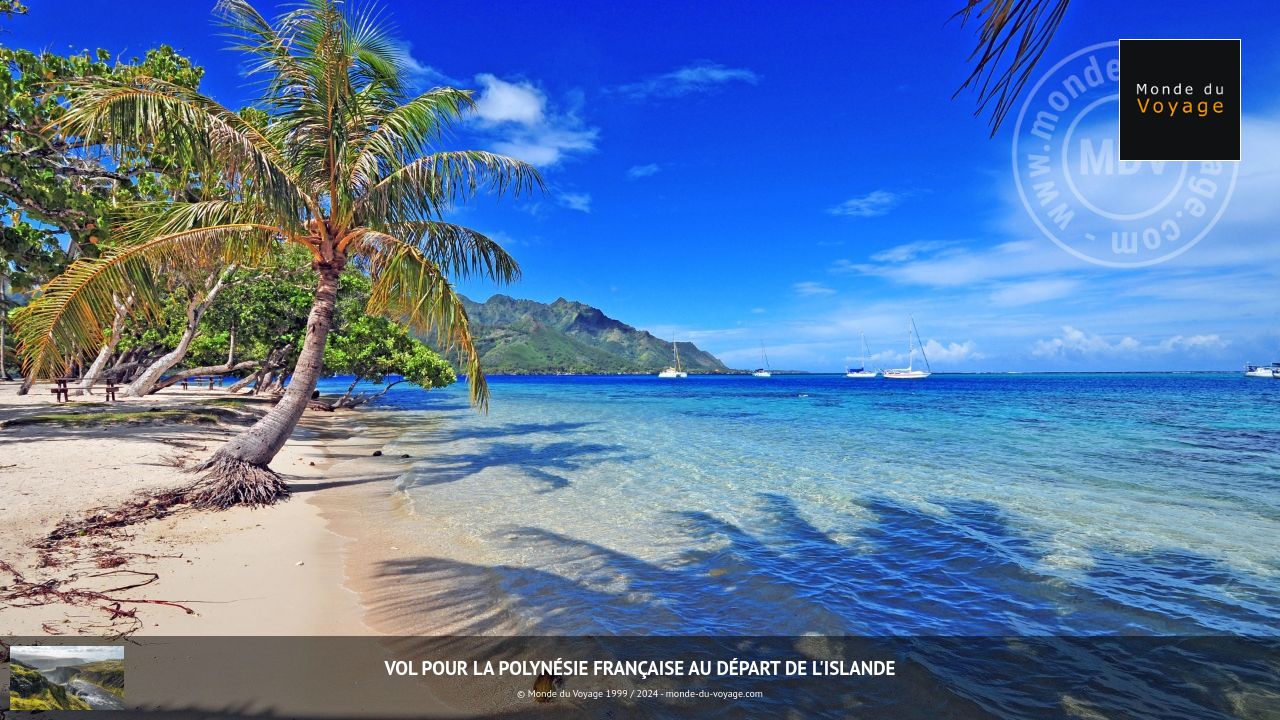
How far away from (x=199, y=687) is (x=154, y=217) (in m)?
8.85

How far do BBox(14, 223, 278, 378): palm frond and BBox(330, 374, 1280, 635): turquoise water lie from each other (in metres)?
5.33

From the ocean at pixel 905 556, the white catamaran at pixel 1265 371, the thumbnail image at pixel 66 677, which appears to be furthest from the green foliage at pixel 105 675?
the white catamaran at pixel 1265 371

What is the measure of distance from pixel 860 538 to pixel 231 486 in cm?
960

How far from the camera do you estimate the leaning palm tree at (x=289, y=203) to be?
7.52 m

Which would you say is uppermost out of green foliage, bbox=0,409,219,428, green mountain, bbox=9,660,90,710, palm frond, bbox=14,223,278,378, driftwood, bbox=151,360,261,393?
palm frond, bbox=14,223,278,378

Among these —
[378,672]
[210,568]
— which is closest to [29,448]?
[210,568]

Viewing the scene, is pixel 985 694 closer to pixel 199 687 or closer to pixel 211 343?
pixel 199 687

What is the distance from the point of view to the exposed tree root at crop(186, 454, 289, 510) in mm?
8062

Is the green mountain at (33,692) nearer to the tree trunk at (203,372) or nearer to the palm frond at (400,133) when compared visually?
the palm frond at (400,133)

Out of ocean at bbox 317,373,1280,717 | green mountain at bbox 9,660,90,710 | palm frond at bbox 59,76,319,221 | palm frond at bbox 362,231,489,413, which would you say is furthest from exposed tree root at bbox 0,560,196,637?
palm frond at bbox 59,76,319,221

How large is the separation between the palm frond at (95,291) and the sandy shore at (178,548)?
73.7 inches

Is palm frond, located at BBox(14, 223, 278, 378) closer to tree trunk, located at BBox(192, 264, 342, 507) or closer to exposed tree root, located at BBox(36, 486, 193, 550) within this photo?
tree trunk, located at BBox(192, 264, 342, 507)

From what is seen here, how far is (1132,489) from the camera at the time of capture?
Result: 1133cm

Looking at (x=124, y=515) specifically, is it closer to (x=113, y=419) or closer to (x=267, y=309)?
(x=113, y=419)
